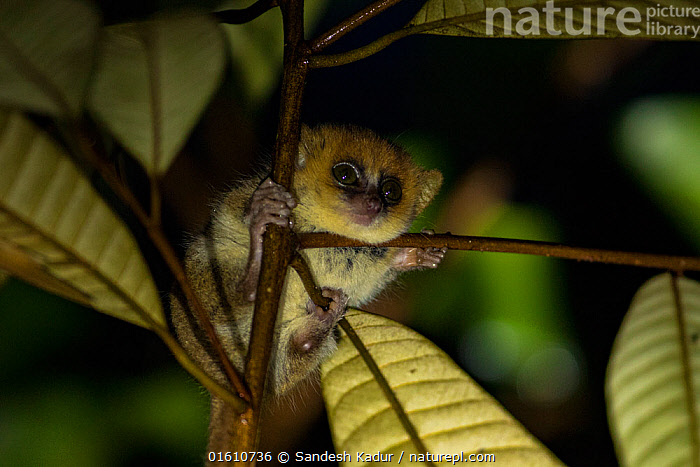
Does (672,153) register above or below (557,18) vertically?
below

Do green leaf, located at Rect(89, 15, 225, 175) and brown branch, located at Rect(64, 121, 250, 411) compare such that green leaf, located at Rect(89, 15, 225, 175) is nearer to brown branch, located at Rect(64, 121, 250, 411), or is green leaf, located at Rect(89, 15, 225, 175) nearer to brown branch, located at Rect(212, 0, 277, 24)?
brown branch, located at Rect(64, 121, 250, 411)

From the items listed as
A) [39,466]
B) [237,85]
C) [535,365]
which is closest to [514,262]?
[535,365]

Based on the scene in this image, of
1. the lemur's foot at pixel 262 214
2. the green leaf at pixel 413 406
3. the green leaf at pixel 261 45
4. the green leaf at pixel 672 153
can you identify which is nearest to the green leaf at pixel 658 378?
the green leaf at pixel 413 406

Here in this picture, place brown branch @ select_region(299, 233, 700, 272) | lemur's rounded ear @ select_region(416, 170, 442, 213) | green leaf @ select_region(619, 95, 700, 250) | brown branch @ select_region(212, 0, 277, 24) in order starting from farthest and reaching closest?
1. lemur's rounded ear @ select_region(416, 170, 442, 213)
2. green leaf @ select_region(619, 95, 700, 250)
3. brown branch @ select_region(212, 0, 277, 24)
4. brown branch @ select_region(299, 233, 700, 272)

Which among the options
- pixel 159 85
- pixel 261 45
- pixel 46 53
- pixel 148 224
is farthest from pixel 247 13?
pixel 261 45

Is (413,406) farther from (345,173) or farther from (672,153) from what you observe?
(672,153)

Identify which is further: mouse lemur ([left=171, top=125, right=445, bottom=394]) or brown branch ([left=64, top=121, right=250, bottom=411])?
mouse lemur ([left=171, top=125, right=445, bottom=394])

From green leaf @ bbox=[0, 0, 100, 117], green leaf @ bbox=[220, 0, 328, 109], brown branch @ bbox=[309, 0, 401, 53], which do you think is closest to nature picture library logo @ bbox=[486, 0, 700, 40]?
brown branch @ bbox=[309, 0, 401, 53]

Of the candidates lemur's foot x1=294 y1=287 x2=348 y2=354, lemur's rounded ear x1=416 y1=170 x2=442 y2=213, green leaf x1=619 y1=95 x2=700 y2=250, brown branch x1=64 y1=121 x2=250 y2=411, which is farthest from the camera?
lemur's rounded ear x1=416 y1=170 x2=442 y2=213
